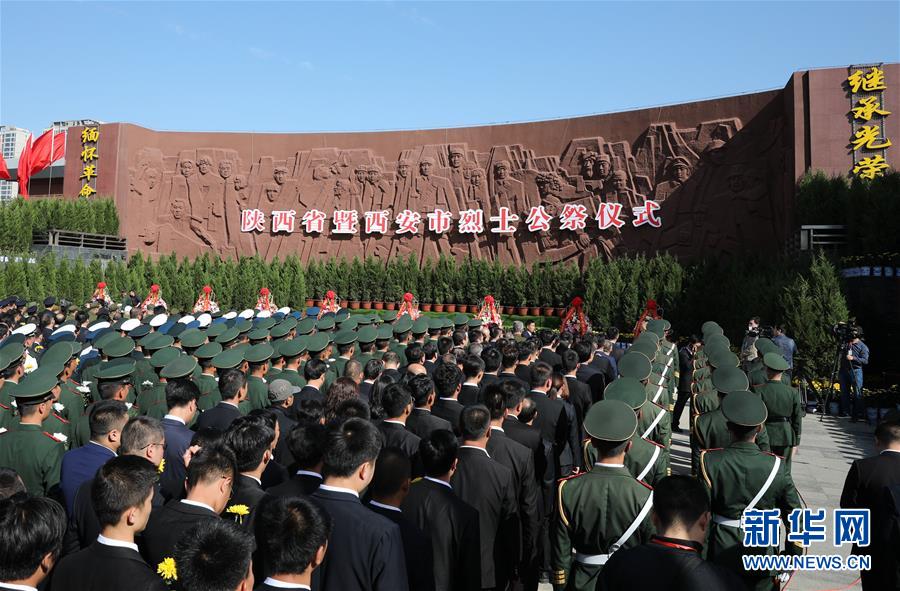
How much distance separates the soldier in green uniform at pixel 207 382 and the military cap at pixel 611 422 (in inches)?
106

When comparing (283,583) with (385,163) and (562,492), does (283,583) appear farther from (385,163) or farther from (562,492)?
(385,163)

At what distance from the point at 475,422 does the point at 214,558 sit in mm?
1427

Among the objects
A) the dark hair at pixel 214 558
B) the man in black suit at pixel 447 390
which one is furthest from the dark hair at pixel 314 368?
the dark hair at pixel 214 558

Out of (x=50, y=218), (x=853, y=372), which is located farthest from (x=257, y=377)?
(x=50, y=218)

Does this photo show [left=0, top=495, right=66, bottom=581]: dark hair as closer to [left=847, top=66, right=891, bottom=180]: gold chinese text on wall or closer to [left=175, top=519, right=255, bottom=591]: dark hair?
[left=175, top=519, right=255, bottom=591]: dark hair

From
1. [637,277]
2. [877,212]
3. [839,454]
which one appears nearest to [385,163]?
[637,277]

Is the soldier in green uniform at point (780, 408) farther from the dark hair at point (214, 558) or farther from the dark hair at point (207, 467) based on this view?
the dark hair at point (214, 558)

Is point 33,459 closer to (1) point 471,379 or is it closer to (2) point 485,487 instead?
(2) point 485,487

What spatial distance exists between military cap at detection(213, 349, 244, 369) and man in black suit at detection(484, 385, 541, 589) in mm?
2275

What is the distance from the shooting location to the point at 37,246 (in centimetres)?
1933

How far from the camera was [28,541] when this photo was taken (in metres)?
1.73

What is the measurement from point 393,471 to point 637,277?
47.2 ft

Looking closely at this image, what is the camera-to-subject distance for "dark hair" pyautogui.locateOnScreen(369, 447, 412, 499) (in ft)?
7.22

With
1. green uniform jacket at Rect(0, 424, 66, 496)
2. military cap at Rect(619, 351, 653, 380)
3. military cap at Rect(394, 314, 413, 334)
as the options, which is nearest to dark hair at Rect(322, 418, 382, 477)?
green uniform jacket at Rect(0, 424, 66, 496)
